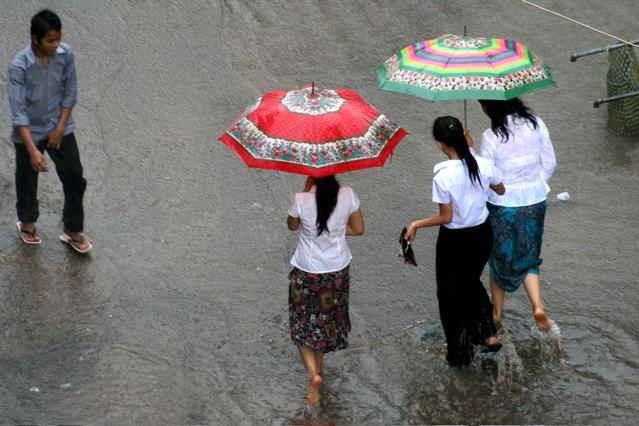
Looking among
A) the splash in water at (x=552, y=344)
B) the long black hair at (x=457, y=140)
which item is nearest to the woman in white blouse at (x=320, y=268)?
the long black hair at (x=457, y=140)

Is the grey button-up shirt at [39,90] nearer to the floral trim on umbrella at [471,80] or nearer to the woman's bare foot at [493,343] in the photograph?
the floral trim on umbrella at [471,80]

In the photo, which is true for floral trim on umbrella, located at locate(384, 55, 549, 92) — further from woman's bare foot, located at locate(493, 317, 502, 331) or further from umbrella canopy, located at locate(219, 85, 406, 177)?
woman's bare foot, located at locate(493, 317, 502, 331)

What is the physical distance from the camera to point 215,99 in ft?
26.4

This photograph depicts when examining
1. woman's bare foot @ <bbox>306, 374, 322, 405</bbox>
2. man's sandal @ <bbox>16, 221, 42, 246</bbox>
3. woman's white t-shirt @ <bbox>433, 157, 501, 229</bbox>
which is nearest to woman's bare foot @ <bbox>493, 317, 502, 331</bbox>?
woman's white t-shirt @ <bbox>433, 157, 501, 229</bbox>

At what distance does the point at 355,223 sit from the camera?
4836 millimetres

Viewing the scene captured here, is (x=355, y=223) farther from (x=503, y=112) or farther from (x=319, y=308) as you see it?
(x=503, y=112)

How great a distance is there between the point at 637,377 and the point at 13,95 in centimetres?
407

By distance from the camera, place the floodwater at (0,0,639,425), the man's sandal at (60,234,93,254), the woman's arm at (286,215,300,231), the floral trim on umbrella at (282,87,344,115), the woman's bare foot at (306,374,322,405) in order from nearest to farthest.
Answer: the floral trim on umbrella at (282,87,344,115)
the woman's arm at (286,215,300,231)
the woman's bare foot at (306,374,322,405)
the floodwater at (0,0,639,425)
the man's sandal at (60,234,93,254)

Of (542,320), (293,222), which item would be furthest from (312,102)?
(542,320)

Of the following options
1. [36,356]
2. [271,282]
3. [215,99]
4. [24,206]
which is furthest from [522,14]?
[36,356]

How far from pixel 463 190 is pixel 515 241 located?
29.1 inches

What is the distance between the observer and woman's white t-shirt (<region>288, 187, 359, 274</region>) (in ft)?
15.5

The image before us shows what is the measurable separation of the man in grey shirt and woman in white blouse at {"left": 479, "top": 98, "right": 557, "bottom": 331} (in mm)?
2604

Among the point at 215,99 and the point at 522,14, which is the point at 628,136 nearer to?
the point at 522,14
